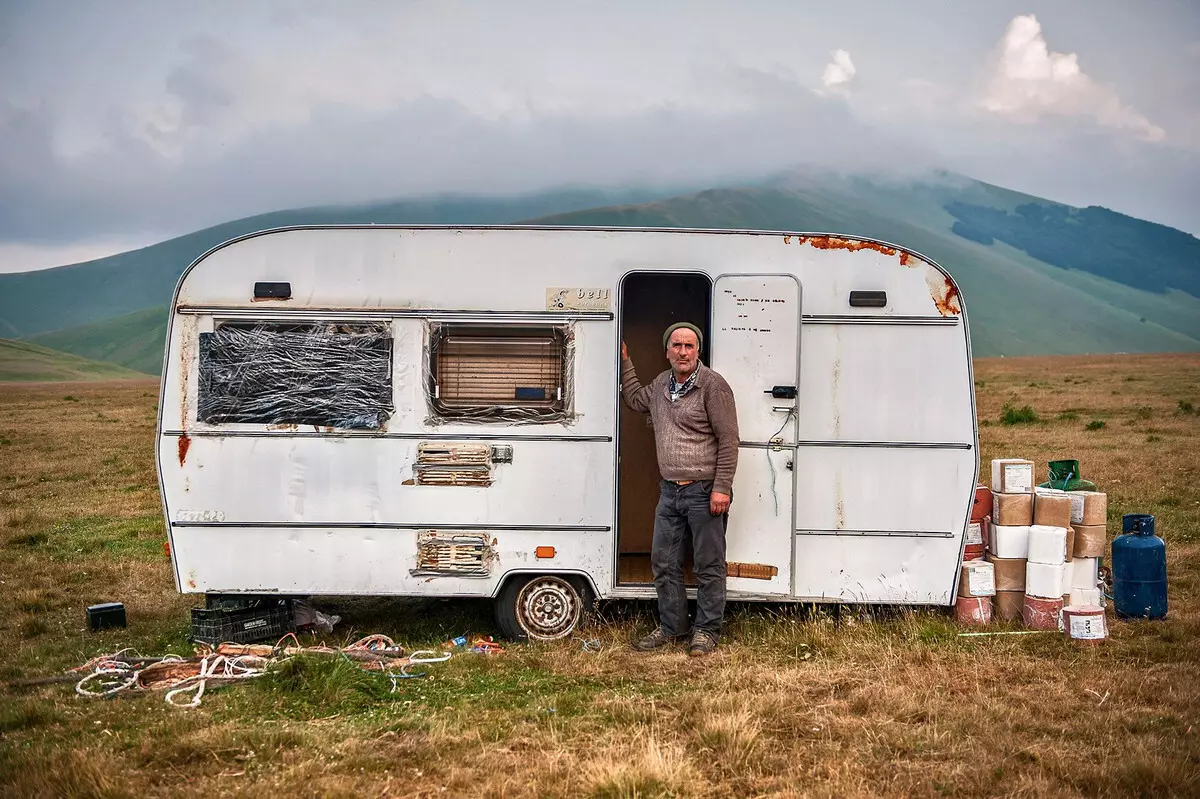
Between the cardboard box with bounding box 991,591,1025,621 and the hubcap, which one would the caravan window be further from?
the cardboard box with bounding box 991,591,1025,621

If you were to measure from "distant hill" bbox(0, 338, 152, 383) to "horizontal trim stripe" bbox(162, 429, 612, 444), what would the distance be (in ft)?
320

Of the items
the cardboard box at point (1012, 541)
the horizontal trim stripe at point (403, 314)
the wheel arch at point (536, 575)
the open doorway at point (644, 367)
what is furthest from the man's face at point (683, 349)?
the cardboard box at point (1012, 541)

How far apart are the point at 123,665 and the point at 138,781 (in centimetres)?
176

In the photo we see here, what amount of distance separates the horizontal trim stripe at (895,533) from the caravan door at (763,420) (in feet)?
0.62

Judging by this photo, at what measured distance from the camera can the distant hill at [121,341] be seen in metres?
176

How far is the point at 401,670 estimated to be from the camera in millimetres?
6176

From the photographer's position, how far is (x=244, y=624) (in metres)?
6.93

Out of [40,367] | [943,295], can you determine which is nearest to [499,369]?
[943,295]

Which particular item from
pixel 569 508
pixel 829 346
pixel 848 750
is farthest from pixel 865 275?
pixel 848 750

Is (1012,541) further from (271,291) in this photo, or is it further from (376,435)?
(271,291)

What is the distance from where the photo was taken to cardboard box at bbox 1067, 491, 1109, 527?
705cm

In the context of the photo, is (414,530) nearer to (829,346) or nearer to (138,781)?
(138,781)

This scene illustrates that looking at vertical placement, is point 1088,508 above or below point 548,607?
above

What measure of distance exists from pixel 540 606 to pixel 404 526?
1.05 m
